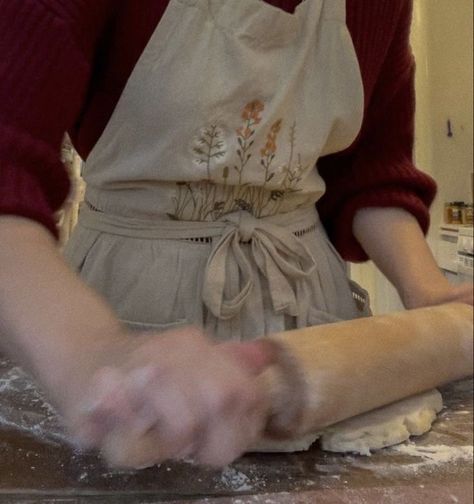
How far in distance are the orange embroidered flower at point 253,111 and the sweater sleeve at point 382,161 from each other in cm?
11

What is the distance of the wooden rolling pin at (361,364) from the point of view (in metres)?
0.25

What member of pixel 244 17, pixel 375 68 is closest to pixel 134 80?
pixel 244 17

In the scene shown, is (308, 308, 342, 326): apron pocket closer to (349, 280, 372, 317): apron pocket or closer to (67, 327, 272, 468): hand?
(349, 280, 372, 317): apron pocket

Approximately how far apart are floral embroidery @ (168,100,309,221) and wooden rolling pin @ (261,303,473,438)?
0.16m

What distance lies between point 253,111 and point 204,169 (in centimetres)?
5

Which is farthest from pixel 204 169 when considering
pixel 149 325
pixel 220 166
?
pixel 149 325

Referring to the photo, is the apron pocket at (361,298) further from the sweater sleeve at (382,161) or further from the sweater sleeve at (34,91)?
the sweater sleeve at (34,91)

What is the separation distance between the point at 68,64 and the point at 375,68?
0.86 feet

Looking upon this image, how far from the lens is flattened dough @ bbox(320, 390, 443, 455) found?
0.32m

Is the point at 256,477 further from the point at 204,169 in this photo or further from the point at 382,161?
the point at 382,161

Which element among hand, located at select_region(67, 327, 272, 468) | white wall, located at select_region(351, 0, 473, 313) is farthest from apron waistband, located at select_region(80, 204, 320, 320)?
hand, located at select_region(67, 327, 272, 468)

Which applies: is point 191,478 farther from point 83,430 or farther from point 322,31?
point 322,31

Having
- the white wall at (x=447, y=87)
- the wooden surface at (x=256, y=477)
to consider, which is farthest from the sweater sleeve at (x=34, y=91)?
the white wall at (x=447, y=87)

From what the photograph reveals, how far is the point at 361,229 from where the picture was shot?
573mm
